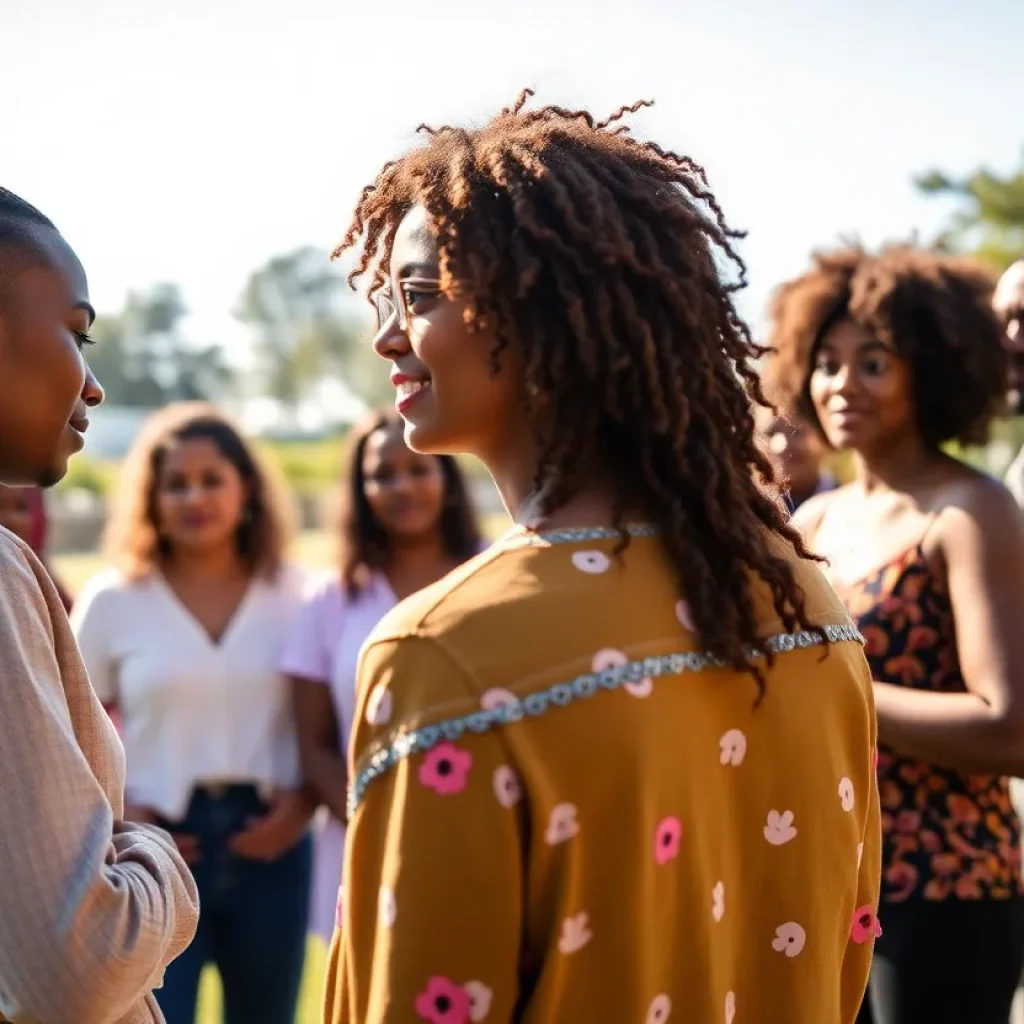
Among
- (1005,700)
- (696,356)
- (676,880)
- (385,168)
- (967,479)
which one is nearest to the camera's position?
(676,880)

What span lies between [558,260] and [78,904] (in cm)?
90

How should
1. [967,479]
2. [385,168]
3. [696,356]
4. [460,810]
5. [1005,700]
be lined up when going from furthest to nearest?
[967,479], [1005,700], [385,168], [696,356], [460,810]

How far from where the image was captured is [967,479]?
2811mm

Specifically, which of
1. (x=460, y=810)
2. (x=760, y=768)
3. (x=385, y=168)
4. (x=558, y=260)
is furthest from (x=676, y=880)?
(x=385, y=168)

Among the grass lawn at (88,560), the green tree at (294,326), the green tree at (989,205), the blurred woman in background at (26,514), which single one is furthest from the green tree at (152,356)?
the blurred woman in background at (26,514)

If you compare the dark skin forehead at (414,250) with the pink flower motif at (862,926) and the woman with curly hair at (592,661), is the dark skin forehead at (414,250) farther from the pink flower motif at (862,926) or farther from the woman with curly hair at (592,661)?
the pink flower motif at (862,926)

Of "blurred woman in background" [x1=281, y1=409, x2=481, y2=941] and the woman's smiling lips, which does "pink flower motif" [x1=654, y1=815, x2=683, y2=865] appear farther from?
"blurred woman in background" [x1=281, y1=409, x2=481, y2=941]

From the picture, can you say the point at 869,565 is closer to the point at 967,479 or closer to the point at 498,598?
the point at 967,479

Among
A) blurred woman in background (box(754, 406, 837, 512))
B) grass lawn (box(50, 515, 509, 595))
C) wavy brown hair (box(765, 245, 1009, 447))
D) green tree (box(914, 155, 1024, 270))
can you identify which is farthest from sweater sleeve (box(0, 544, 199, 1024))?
green tree (box(914, 155, 1024, 270))

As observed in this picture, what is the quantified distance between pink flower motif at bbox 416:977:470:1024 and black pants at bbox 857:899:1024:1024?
1.61 metres

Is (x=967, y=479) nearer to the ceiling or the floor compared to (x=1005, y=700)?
nearer to the ceiling

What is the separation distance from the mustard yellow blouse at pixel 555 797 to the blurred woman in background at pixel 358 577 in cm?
264

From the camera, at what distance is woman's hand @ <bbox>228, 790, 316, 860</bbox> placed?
156 inches

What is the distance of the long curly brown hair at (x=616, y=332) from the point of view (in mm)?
1511
